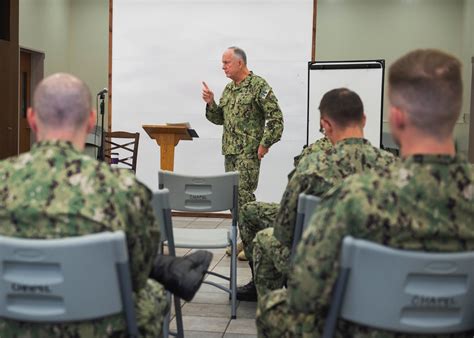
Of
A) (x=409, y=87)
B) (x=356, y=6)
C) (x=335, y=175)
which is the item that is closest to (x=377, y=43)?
(x=356, y=6)

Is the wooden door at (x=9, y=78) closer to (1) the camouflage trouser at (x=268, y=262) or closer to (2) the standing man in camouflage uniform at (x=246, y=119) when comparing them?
(2) the standing man in camouflage uniform at (x=246, y=119)

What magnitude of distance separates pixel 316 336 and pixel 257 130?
142 inches

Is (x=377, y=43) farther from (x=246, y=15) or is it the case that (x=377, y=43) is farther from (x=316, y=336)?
(x=316, y=336)

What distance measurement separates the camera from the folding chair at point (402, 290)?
1429 millimetres

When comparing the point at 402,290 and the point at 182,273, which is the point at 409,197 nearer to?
the point at 402,290

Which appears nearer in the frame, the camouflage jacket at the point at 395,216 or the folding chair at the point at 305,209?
the camouflage jacket at the point at 395,216

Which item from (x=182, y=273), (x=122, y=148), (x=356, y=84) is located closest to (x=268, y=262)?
(x=182, y=273)

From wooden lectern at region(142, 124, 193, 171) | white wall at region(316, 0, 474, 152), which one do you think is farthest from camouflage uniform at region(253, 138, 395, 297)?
white wall at region(316, 0, 474, 152)

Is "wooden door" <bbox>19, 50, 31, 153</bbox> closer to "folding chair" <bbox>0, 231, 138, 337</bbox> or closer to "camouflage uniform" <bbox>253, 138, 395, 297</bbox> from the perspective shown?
"camouflage uniform" <bbox>253, 138, 395, 297</bbox>

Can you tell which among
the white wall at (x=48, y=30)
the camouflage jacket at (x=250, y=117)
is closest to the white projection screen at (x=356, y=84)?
the camouflage jacket at (x=250, y=117)

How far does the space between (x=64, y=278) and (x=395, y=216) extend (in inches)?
30.4

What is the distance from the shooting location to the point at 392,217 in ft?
4.80

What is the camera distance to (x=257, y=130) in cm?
520

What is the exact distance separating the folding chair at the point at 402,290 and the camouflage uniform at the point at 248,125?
3576 millimetres
